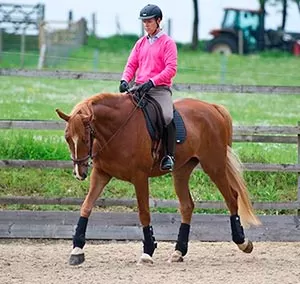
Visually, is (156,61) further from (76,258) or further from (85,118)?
(76,258)

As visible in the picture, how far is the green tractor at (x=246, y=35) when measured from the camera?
3953 centimetres

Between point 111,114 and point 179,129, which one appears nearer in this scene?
point 111,114

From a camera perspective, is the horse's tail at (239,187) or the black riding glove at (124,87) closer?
the black riding glove at (124,87)

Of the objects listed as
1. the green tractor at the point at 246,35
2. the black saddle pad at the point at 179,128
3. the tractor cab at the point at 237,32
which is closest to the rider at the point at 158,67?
the black saddle pad at the point at 179,128

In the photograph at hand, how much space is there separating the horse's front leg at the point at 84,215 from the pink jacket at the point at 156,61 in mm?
923

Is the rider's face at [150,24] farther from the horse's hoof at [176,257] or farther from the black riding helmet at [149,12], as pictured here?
the horse's hoof at [176,257]

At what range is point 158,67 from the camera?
29.6 feet

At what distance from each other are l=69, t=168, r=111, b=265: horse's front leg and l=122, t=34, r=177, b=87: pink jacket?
0.92 meters

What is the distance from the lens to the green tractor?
39531 millimetres

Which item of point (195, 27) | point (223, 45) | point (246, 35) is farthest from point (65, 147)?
point (246, 35)

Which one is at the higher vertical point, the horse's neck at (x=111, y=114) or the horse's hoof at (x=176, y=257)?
the horse's neck at (x=111, y=114)

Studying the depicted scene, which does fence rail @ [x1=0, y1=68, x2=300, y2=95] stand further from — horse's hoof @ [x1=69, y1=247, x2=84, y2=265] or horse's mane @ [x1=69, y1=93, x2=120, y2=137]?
horse's hoof @ [x1=69, y1=247, x2=84, y2=265]

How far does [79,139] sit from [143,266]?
1294 mm

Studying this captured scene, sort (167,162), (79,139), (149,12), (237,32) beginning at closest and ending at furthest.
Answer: (79,139) → (149,12) → (167,162) → (237,32)
